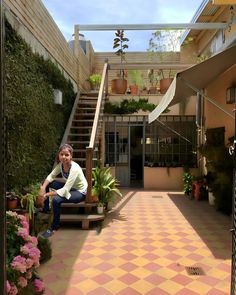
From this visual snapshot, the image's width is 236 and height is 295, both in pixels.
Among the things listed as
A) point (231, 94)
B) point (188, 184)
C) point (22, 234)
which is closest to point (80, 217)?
point (22, 234)

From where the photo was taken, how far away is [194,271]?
3693mm

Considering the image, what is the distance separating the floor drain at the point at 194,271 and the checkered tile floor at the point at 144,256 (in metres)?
0.01

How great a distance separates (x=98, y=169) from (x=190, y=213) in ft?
7.57

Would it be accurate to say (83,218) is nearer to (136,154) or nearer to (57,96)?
(57,96)

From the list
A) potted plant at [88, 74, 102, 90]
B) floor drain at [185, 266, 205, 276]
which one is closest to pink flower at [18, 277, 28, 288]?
floor drain at [185, 266, 205, 276]

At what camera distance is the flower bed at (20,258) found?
2.35 m

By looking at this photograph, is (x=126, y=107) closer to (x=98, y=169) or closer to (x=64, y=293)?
(x=98, y=169)

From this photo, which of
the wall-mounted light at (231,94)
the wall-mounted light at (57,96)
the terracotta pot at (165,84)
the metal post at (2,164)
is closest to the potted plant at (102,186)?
the wall-mounted light at (57,96)

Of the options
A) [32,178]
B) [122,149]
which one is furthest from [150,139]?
[32,178]

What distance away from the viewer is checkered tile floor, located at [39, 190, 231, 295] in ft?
10.9

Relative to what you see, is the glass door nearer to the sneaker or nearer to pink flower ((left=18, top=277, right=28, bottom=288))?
the sneaker

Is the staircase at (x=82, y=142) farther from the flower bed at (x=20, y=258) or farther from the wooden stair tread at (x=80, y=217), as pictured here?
the flower bed at (x=20, y=258)

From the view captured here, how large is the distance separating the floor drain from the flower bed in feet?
5.94

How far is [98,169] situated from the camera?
6398mm
